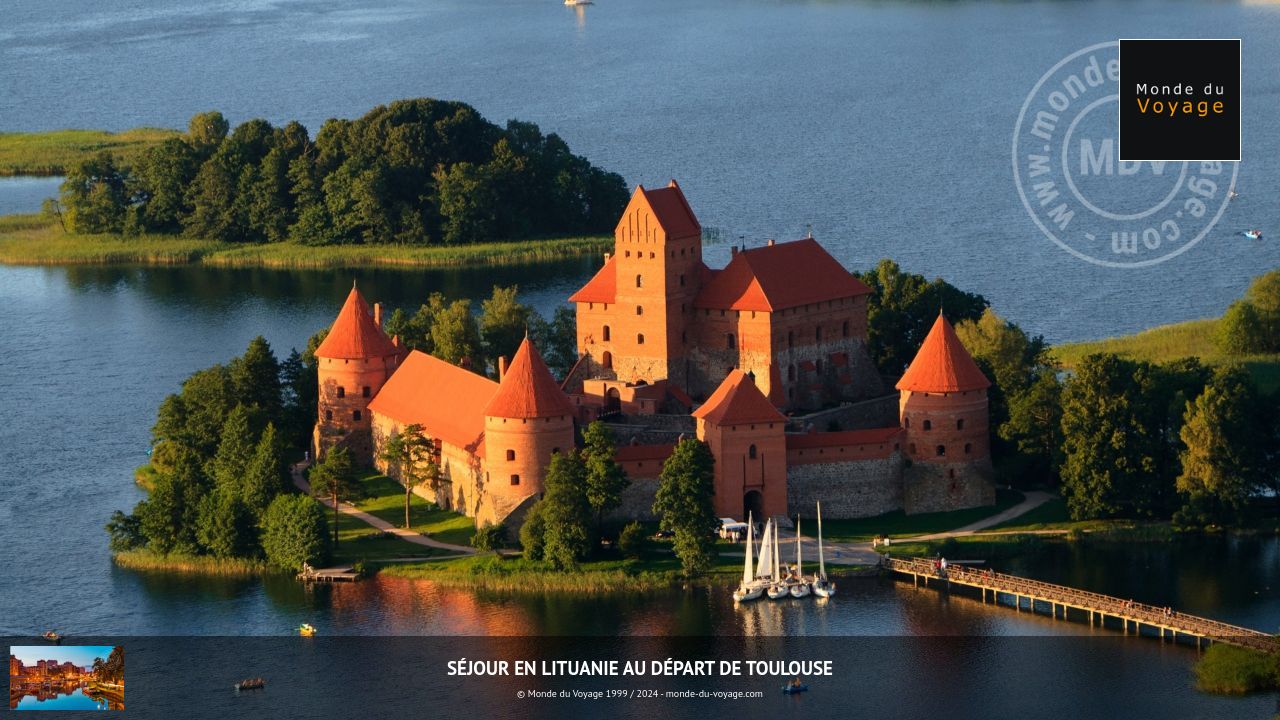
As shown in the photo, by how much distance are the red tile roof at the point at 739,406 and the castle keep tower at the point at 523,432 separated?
517 centimetres

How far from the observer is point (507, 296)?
116m

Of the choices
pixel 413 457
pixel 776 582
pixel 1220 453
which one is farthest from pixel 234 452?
pixel 1220 453

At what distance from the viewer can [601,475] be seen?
307 feet

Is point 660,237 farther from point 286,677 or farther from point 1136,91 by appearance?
point 1136,91

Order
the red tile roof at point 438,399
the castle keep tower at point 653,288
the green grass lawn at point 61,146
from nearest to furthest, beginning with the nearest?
1. the red tile roof at point 438,399
2. the castle keep tower at point 653,288
3. the green grass lawn at point 61,146

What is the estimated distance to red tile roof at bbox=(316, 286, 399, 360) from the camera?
351 feet

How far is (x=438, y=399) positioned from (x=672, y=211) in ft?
38.7

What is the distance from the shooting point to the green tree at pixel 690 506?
91.7 meters

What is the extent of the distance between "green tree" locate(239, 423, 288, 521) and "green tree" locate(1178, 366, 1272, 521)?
32.7 metres

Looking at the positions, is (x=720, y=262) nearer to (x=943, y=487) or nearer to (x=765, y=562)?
(x=943, y=487)

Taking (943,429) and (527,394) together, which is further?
(943,429)

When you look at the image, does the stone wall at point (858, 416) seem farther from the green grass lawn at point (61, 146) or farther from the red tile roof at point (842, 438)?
the green grass lawn at point (61, 146)

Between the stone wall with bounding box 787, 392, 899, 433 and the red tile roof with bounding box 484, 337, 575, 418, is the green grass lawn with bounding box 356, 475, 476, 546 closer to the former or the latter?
the red tile roof with bounding box 484, 337, 575, 418

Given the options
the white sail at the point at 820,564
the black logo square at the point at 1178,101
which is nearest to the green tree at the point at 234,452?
the white sail at the point at 820,564
